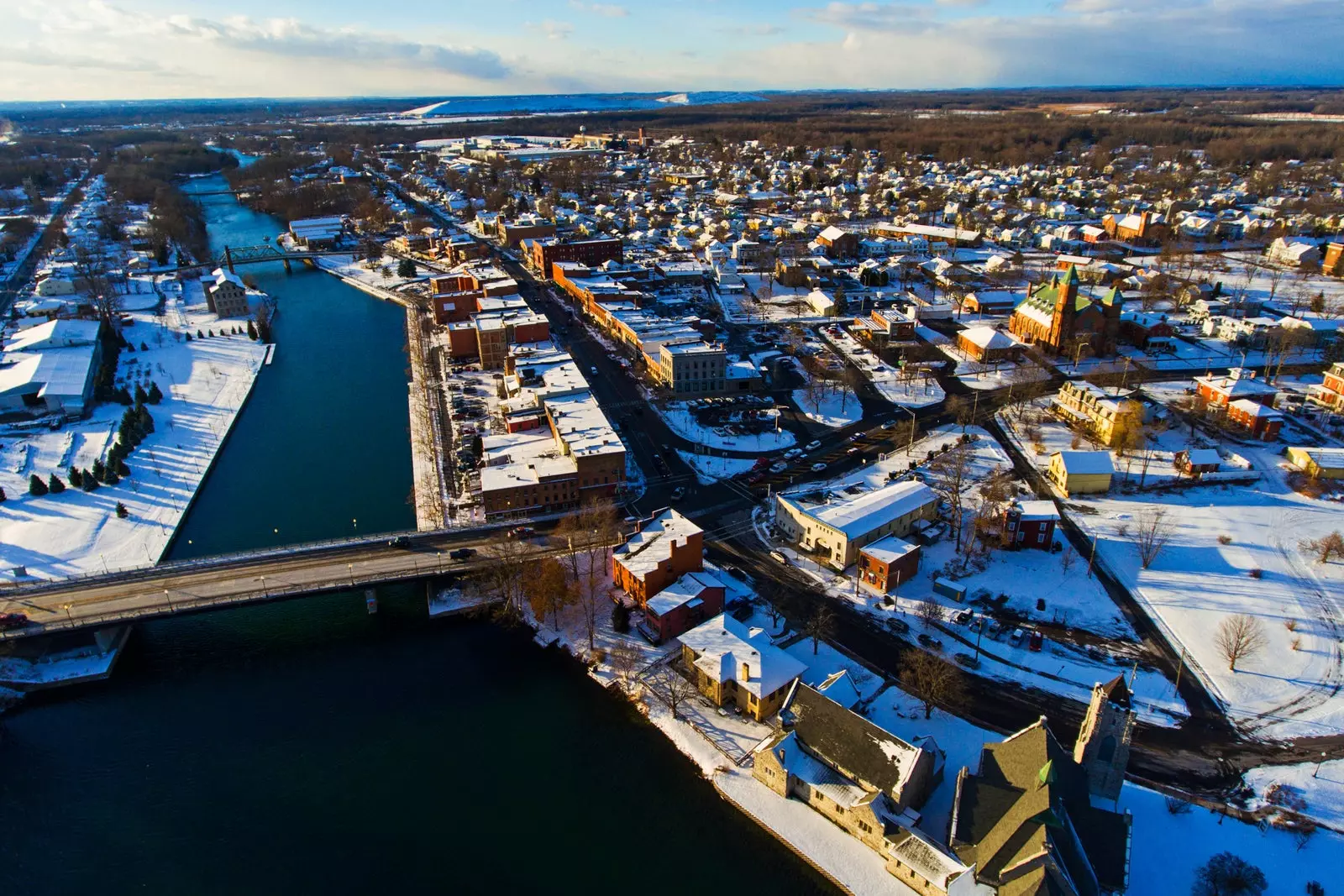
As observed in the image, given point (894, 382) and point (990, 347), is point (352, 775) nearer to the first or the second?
point (894, 382)

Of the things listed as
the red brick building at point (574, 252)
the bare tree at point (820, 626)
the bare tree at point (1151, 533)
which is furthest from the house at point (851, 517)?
the red brick building at point (574, 252)

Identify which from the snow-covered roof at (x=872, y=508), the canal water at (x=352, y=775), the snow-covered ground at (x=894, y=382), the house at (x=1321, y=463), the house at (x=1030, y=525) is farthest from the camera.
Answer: the snow-covered ground at (x=894, y=382)

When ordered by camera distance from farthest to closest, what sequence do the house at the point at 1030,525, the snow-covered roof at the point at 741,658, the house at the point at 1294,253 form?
the house at the point at 1294,253, the house at the point at 1030,525, the snow-covered roof at the point at 741,658

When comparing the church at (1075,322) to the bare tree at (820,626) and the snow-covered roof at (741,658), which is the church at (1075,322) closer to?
the bare tree at (820,626)

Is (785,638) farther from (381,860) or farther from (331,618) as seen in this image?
(331,618)

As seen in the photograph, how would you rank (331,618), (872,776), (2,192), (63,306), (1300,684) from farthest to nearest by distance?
1. (2,192)
2. (63,306)
3. (331,618)
4. (1300,684)
5. (872,776)

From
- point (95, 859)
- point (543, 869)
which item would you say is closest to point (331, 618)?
point (95, 859)

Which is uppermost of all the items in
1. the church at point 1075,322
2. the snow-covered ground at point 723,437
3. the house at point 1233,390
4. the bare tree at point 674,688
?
the church at point 1075,322
